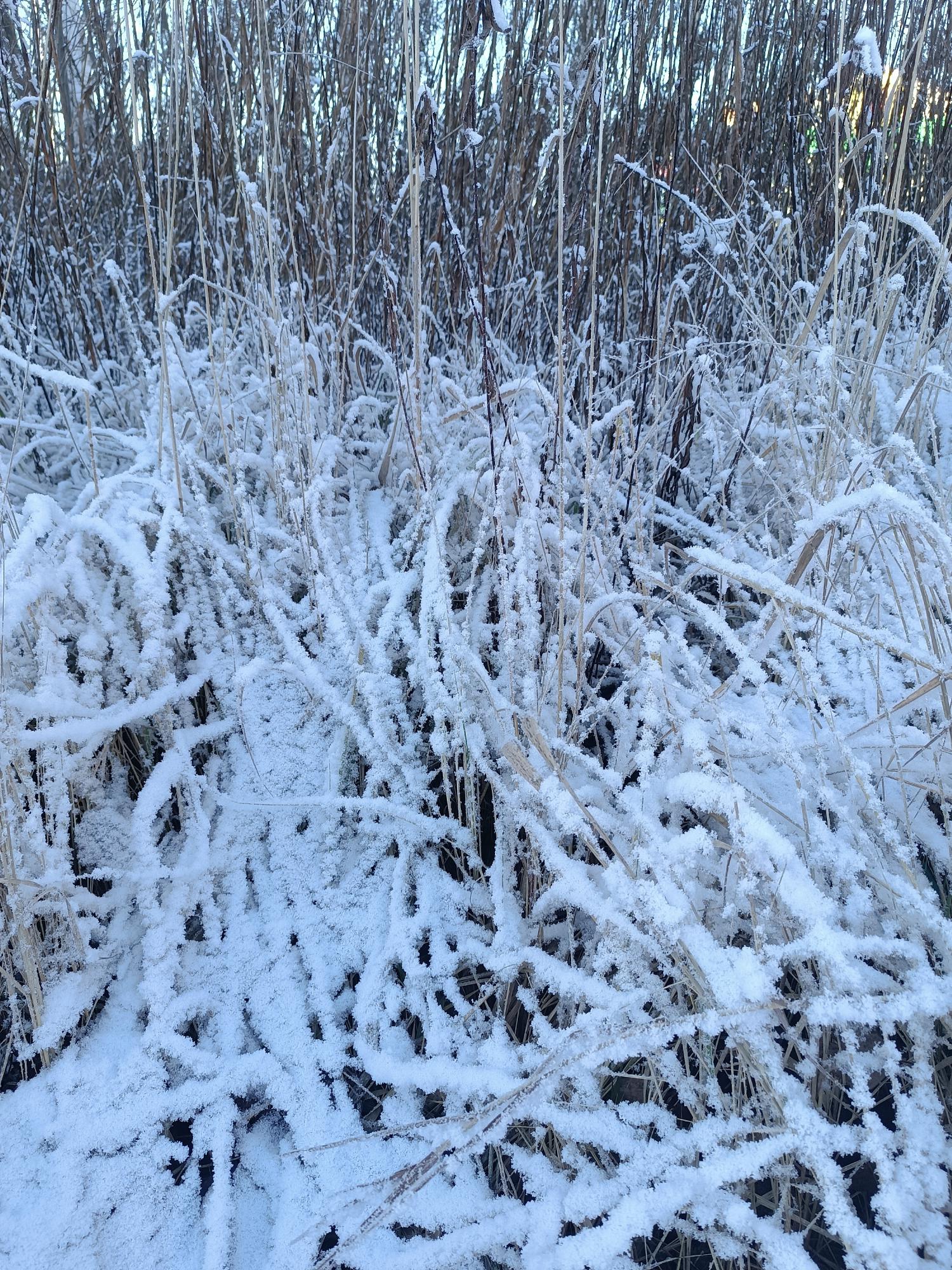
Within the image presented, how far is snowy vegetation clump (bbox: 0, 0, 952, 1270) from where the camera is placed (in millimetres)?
639

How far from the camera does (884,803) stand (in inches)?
31.3

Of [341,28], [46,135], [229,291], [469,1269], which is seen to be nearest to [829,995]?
[469,1269]

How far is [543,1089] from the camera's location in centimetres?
67

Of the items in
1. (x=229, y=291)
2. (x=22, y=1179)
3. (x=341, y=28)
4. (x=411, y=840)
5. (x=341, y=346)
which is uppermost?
(x=341, y=28)

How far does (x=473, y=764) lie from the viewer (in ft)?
3.06

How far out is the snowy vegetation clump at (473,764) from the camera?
2.10 feet

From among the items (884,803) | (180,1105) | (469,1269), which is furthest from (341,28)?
(469,1269)

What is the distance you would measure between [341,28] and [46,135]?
654mm

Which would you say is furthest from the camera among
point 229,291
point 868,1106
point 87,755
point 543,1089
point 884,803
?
point 229,291

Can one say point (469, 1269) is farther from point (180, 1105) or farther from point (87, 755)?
point (87, 755)

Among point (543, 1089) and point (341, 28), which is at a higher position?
point (341, 28)

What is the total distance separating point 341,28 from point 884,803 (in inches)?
72.3

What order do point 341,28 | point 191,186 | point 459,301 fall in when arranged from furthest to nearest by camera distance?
point 191,186, point 341,28, point 459,301

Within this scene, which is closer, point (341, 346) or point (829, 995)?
point (829, 995)
